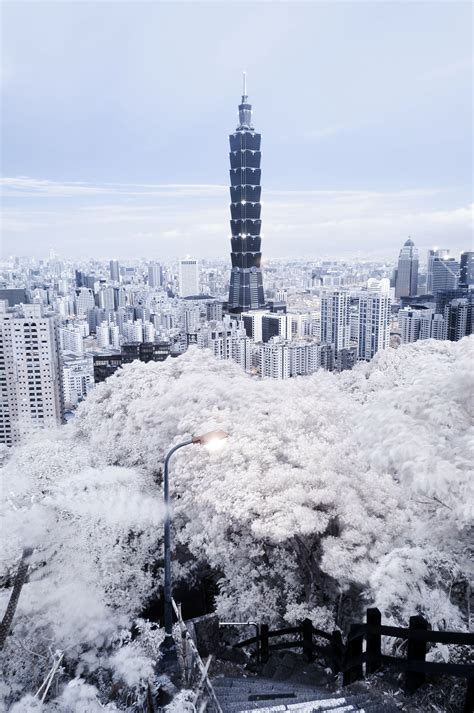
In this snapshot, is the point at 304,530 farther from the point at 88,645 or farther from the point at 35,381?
the point at 35,381

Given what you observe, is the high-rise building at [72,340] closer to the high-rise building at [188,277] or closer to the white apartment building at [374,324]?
the white apartment building at [374,324]

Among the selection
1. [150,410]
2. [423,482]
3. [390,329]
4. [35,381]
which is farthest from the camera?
[390,329]

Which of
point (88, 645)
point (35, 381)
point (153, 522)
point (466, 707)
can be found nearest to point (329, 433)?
point (153, 522)

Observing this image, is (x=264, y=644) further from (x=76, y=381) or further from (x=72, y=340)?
(x=72, y=340)

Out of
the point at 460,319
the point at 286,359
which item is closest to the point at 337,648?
the point at 286,359

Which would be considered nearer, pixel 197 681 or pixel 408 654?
pixel 408 654

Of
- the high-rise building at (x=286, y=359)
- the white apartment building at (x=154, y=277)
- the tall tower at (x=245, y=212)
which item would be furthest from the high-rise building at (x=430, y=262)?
the white apartment building at (x=154, y=277)
